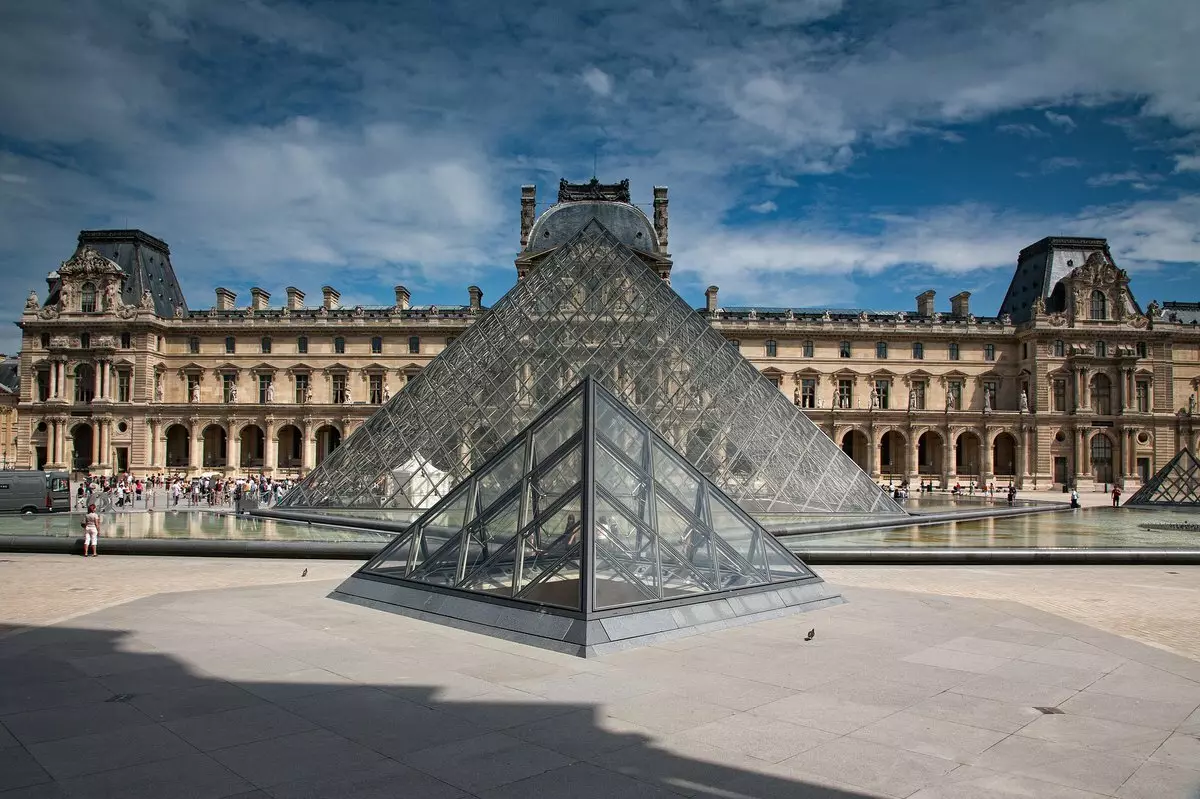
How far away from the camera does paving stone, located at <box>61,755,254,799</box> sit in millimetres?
3846

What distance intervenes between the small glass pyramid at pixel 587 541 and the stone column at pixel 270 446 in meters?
41.3

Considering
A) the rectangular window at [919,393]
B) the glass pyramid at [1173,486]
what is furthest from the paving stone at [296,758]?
the rectangular window at [919,393]

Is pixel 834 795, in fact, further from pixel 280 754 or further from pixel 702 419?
pixel 702 419

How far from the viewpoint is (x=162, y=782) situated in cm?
398

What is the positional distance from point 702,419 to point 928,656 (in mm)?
12486

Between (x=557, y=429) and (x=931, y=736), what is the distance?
498 cm

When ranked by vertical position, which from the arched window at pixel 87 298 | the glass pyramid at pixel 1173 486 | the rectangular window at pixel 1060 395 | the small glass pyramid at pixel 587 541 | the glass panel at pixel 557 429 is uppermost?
the arched window at pixel 87 298

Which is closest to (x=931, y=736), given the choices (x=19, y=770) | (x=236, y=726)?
(x=236, y=726)

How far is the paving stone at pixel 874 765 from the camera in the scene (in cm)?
401

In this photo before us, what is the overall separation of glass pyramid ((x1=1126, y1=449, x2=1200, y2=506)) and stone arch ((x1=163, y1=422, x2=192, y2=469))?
46.7 meters

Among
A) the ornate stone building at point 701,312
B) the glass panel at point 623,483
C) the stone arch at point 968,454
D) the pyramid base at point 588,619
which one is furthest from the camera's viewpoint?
the stone arch at point 968,454

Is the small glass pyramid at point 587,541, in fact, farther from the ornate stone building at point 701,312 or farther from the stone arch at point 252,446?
the stone arch at point 252,446

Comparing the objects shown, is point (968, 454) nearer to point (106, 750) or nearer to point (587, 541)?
point (587, 541)

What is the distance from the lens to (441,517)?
8.80 m
